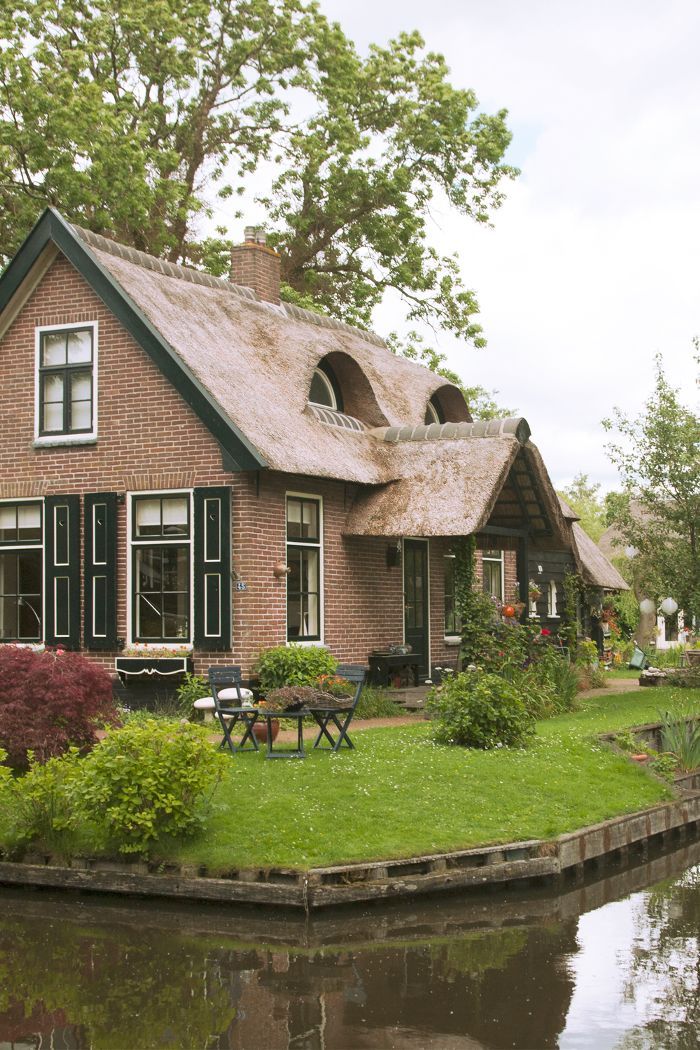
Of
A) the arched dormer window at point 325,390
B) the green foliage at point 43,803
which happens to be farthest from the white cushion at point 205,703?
the arched dormer window at point 325,390

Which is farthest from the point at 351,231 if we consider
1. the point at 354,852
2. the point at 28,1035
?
the point at 28,1035

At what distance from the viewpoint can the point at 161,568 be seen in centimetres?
1673

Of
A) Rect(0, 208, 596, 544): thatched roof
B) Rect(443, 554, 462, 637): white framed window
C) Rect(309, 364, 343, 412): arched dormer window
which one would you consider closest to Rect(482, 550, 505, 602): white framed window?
Rect(443, 554, 462, 637): white framed window

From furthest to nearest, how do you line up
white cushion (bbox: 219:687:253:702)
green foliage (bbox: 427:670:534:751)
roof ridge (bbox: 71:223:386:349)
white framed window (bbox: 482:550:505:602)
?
1. white framed window (bbox: 482:550:505:602)
2. roof ridge (bbox: 71:223:386:349)
3. white cushion (bbox: 219:687:253:702)
4. green foliage (bbox: 427:670:534:751)

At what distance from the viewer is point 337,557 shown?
60.0ft

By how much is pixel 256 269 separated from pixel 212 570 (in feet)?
25.1

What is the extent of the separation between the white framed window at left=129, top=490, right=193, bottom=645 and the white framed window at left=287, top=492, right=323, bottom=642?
152 cm

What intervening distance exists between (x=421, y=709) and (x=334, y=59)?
58.7ft

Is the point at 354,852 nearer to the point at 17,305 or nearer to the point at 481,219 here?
the point at 17,305

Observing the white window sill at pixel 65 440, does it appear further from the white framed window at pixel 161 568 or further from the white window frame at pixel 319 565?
the white window frame at pixel 319 565

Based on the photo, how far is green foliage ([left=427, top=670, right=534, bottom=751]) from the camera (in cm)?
1360

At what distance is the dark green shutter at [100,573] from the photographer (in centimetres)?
1686

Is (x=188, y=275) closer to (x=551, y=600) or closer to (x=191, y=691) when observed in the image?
(x=191, y=691)

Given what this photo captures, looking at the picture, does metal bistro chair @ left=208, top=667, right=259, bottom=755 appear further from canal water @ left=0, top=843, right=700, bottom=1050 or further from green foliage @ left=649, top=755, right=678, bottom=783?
green foliage @ left=649, top=755, right=678, bottom=783
